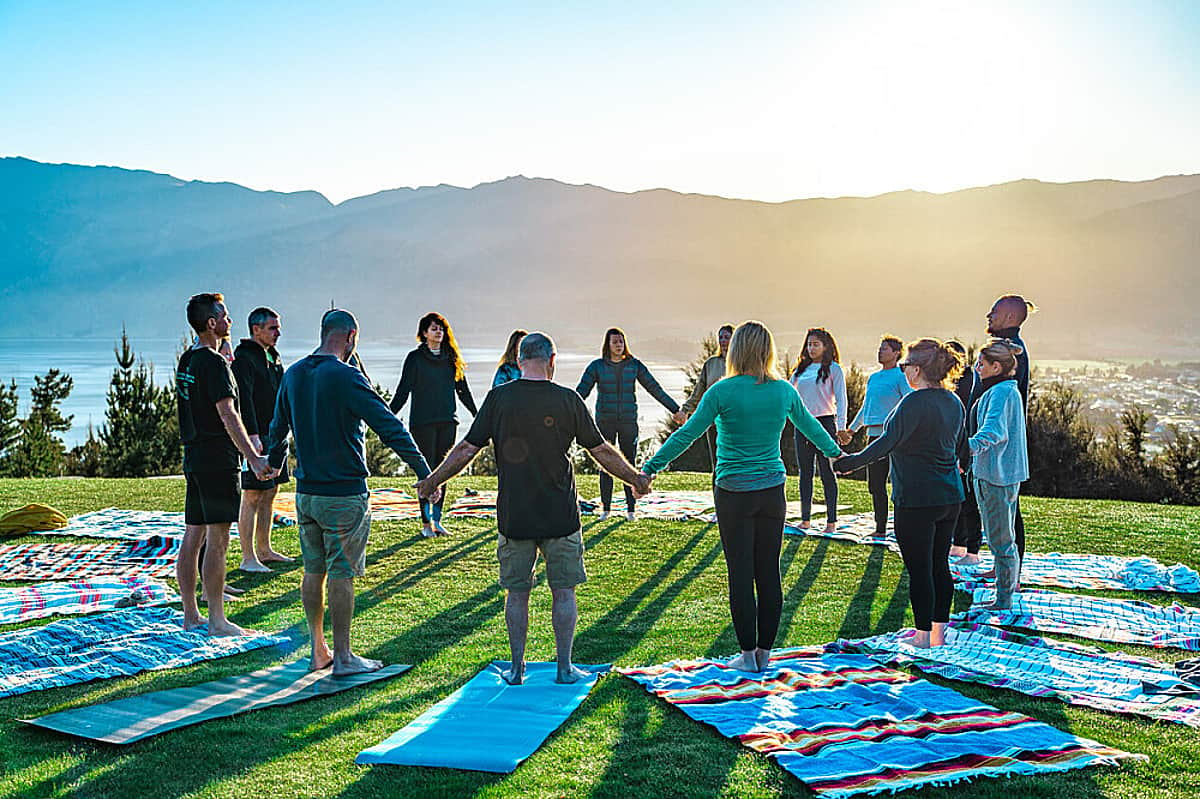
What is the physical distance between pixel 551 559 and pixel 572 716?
791 millimetres

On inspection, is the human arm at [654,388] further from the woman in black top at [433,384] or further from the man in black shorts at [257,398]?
the man in black shorts at [257,398]

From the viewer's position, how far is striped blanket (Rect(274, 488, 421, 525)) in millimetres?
9882

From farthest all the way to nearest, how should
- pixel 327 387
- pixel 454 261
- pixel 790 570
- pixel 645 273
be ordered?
pixel 454 261
pixel 645 273
pixel 790 570
pixel 327 387

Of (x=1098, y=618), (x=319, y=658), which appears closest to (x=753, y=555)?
(x=319, y=658)

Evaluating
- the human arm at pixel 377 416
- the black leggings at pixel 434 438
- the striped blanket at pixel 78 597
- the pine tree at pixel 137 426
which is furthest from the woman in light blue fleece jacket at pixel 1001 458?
the pine tree at pixel 137 426

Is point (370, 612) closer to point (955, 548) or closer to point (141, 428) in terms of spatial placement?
point (955, 548)

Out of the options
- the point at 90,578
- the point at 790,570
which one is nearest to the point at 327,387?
the point at 90,578

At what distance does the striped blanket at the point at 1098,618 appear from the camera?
5699 millimetres

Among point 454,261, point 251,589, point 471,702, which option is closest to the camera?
point 471,702

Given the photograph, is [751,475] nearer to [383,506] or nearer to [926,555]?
[926,555]

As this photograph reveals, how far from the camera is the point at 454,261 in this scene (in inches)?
5787

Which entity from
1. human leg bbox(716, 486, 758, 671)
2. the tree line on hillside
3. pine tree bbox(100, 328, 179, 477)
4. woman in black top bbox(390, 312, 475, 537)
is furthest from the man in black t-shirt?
pine tree bbox(100, 328, 179, 477)

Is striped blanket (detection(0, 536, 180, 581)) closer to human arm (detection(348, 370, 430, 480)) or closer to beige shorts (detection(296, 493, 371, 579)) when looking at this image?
beige shorts (detection(296, 493, 371, 579))

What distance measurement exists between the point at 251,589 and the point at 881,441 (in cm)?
471
